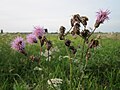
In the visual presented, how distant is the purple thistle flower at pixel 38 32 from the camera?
328 cm

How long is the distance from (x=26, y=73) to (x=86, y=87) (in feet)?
5.72

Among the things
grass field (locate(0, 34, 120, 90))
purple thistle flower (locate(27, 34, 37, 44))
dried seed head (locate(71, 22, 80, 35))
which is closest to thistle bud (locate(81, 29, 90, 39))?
dried seed head (locate(71, 22, 80, 35))

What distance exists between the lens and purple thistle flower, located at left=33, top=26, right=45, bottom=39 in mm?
3281

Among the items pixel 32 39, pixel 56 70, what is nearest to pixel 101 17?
pixel 32 39

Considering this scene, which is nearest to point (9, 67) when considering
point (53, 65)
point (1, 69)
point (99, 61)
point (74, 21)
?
point (1, 69)

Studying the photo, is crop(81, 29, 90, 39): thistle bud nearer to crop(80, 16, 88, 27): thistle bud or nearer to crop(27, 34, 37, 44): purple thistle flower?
crop(80, 16, 88, 27): thistle bud

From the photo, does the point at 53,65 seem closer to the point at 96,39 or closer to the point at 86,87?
the point at 86,87

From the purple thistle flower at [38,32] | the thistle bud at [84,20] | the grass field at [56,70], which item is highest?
the thistle bud at [84,20]

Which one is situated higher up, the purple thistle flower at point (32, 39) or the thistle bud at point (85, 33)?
the thistle bud at point (85, 33)

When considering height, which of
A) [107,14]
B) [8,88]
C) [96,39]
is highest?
[107,14]

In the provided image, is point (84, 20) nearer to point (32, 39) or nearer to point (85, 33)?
point (85, 33)

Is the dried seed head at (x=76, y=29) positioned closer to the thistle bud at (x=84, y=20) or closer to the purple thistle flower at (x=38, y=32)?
the thistle bud at (x=84, y=20)

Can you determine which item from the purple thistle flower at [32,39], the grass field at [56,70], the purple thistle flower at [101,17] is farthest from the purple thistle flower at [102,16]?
the grass field at [56,70]

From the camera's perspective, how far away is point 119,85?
5.11 m
